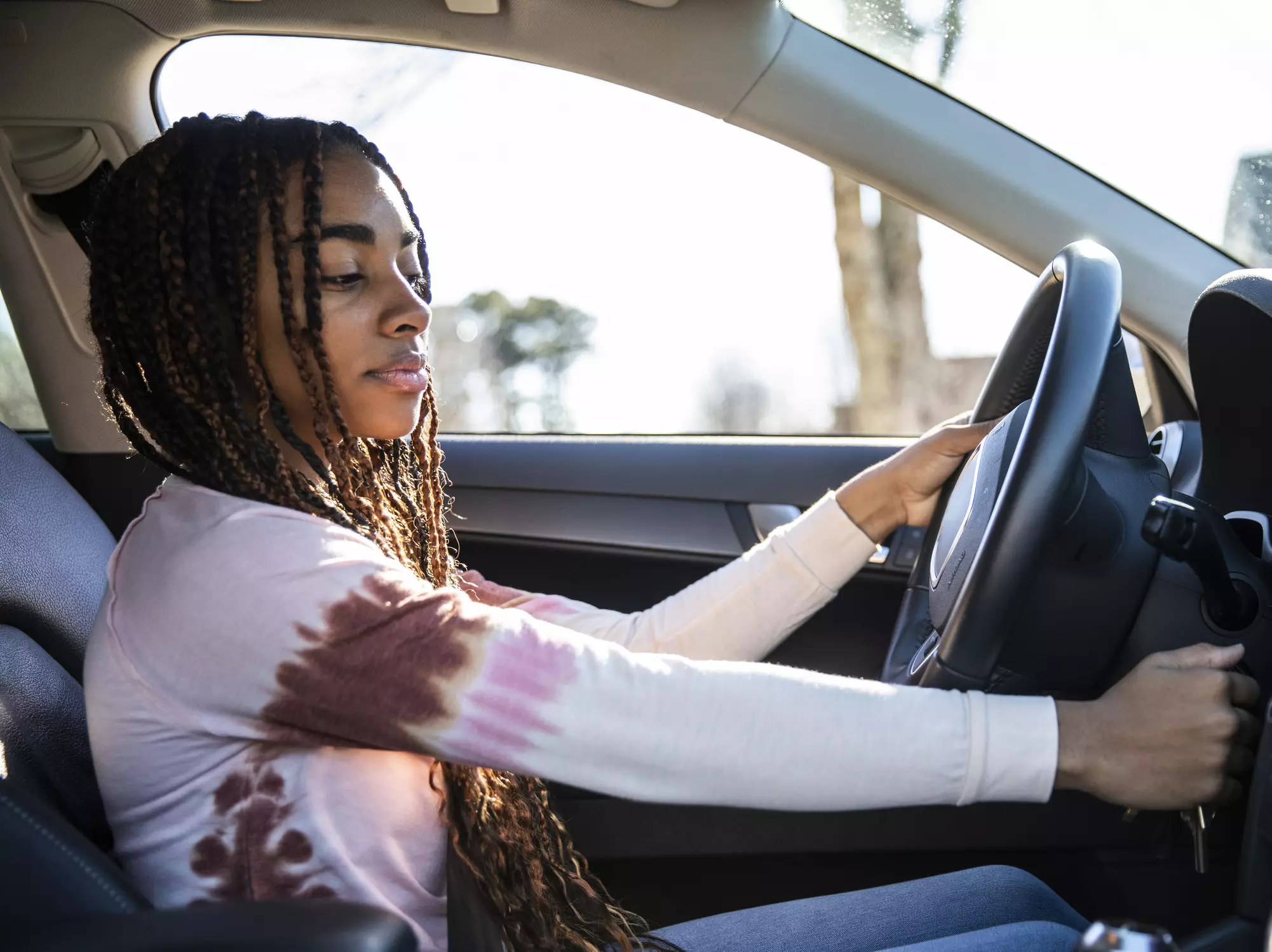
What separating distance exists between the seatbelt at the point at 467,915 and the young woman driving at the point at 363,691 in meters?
0.01

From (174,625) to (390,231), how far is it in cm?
47

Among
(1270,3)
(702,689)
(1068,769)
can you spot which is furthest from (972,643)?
(1270,3)

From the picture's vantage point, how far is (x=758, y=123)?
5.60 feet

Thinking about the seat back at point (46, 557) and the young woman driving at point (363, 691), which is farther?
the seat back at point (46, 557)

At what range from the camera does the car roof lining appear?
1.61m

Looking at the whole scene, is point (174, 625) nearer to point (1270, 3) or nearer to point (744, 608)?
point (744, 608)

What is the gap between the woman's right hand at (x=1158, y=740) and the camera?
0.90m

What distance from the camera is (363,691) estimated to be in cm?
89

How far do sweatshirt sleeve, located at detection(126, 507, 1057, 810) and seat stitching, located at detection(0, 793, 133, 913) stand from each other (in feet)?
0.47

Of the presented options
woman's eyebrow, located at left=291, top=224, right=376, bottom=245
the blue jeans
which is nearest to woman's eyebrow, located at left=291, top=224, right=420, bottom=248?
woman's eyebrow, located at left=291, top=224, right=376, bottom=245

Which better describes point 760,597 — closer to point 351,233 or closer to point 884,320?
point 351,233

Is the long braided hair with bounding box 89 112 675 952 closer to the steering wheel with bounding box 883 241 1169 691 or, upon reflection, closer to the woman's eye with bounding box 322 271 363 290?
the woman's eye with bounding box 322 271 363 290

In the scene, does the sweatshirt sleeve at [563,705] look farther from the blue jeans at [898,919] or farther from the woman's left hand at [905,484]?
the woman's left hand at [905,484]

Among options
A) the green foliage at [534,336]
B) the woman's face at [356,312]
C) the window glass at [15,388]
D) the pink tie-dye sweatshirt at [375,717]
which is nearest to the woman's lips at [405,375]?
the woman's face at [356,312]
